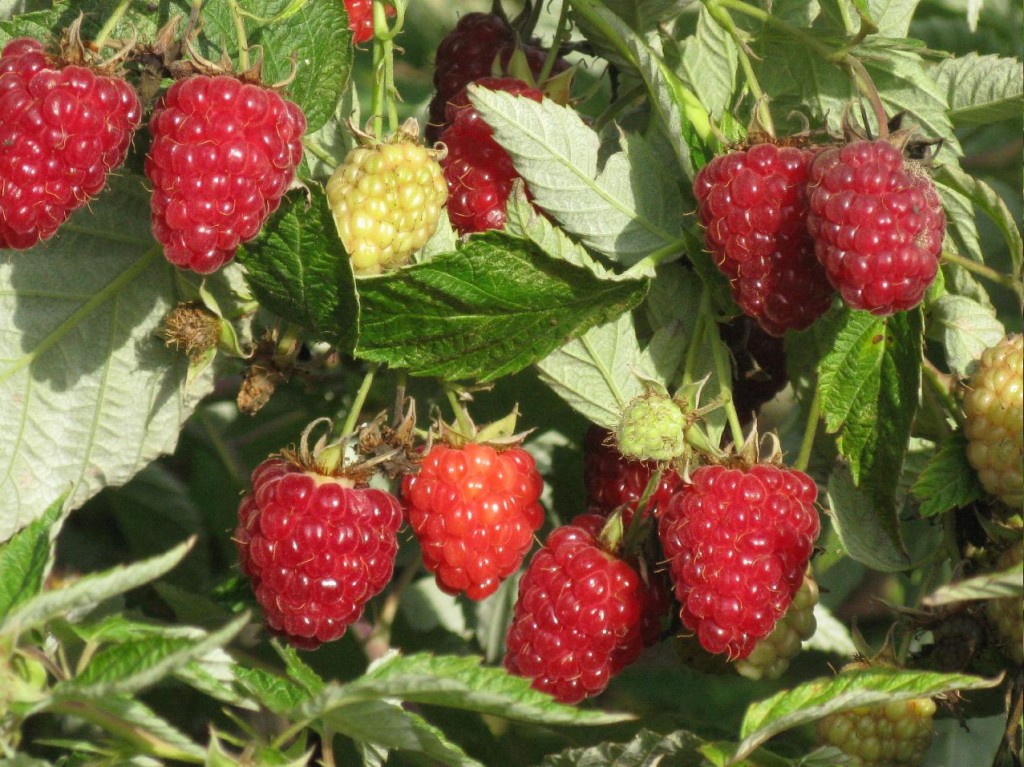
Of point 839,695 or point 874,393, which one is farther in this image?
point 874,393

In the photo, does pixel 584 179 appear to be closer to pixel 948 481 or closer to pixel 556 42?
pixel 556 42

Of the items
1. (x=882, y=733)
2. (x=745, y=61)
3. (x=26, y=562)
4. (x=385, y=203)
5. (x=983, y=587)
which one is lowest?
(x=882, y=733)

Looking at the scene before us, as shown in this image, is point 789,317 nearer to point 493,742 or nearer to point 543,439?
point 543,439

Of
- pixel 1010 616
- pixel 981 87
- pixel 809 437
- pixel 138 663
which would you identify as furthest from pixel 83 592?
pixel 981 87

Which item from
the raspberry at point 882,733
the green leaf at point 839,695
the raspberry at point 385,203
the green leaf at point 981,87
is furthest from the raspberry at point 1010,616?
the raspberry at point 385,203

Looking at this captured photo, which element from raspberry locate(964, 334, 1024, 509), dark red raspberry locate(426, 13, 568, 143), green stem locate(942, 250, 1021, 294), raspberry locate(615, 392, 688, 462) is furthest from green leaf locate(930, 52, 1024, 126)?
raspberry locate(615, 392, 688, 462)

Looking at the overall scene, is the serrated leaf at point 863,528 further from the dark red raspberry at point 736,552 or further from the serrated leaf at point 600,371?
the serrated leaf at point 600,371
